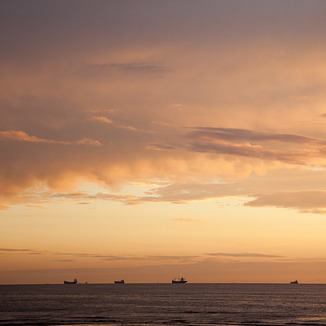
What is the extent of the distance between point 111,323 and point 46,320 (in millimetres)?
23582

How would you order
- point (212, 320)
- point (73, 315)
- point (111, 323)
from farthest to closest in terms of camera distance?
point (73, 315) < point (212, 320) < point (111, 323)

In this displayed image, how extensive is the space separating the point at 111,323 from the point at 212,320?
34.1m

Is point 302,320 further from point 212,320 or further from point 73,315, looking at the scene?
point 73,315

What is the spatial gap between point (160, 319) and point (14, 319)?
1881 inches

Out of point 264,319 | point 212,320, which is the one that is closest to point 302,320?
point 264,319

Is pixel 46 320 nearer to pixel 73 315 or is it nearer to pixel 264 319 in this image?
pixel 73 315

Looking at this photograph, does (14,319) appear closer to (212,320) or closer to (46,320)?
(46,320)

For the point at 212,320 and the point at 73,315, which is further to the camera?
the point at 73,315

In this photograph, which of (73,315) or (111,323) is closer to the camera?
(111,323)

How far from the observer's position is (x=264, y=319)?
6639 inches

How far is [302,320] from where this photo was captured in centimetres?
16650

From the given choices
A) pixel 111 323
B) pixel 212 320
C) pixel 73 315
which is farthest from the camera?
pixel 73 315

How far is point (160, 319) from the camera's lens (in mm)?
163625

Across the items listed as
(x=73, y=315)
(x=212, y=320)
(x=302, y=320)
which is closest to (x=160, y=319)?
(x=212, y=320)
